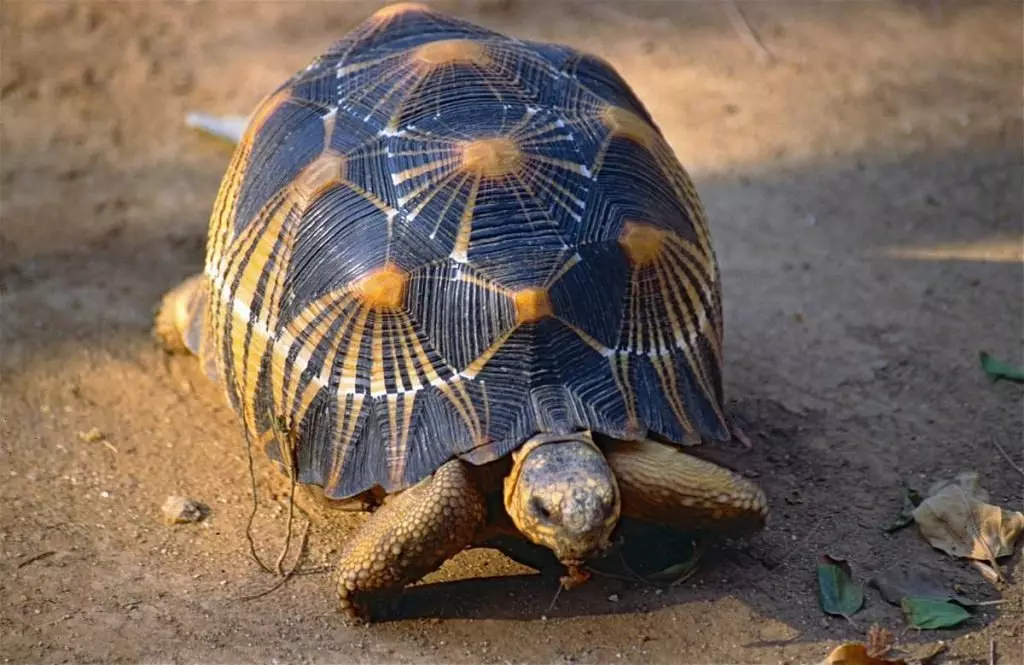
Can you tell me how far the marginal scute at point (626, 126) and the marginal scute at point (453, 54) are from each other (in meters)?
0.42

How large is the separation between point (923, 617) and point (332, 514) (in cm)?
184

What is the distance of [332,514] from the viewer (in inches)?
156

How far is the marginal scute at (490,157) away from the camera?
11.6 feet

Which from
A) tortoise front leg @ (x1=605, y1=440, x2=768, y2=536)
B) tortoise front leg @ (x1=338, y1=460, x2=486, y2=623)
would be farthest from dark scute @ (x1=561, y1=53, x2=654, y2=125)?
tortoise front leg @ (x1=338, y1=460, x2=486, y2=623)

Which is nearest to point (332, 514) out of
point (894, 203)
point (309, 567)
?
point (309, 567)

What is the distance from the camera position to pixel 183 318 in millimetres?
4762

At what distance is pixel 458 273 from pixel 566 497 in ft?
2.39

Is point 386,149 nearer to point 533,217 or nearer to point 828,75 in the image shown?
point 533,217

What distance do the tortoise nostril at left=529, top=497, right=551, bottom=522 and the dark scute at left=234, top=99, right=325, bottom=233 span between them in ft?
4.44

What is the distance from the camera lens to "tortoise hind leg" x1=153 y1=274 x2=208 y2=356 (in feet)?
14.9

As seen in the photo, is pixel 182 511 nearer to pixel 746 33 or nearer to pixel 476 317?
pixel 476 317

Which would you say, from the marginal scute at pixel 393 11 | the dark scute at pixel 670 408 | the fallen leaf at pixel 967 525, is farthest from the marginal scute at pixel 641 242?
the marginal scute at pixel 393 11

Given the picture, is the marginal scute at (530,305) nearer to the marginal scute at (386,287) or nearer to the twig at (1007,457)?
the marginal scute at (386,287)

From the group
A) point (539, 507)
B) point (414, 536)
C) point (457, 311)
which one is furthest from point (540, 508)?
point (457, 311)
